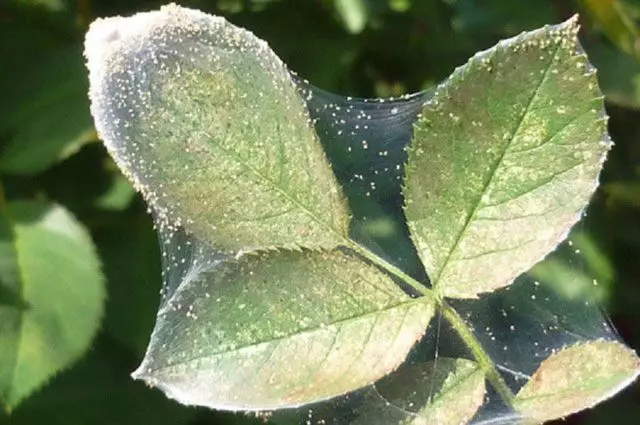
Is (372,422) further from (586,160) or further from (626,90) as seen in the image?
(626,90)

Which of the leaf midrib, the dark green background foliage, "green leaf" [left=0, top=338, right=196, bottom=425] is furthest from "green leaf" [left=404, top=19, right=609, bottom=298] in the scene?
"green leaf" [left=0, top=338, right=196, bottom=425]

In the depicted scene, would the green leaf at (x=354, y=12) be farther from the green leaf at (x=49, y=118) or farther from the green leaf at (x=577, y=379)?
Answer: the green leaf at (x=577, y=379)

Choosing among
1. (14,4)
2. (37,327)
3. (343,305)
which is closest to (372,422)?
(343,305)

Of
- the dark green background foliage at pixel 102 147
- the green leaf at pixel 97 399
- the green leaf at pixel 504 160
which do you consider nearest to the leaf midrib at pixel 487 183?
the green leaf at pixel 504 160

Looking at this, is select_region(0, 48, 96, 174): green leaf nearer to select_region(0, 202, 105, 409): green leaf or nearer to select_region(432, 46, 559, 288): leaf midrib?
select_region(0, 202, 105, 409): green leaf

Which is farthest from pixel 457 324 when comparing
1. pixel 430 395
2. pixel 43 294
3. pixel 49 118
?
pixel 49 118

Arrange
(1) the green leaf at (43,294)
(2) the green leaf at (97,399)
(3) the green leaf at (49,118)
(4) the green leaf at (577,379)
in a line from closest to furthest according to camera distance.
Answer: (4) the green leaf at (577,379) < (1) the green leaf at (43,294) < (3) the green leaf at (49,118) < (2) the green leaf at (97,399)
